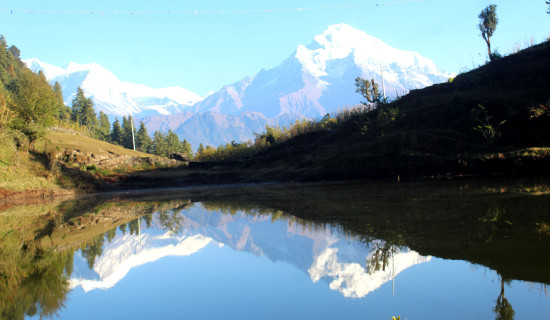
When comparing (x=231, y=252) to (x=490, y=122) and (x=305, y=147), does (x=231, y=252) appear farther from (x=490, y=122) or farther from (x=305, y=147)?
(x=305, y=147)

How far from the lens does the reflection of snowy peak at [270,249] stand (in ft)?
14.5

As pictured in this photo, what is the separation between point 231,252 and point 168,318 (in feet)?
9.44

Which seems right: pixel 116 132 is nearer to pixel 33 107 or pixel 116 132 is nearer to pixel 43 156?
pixel 33 107

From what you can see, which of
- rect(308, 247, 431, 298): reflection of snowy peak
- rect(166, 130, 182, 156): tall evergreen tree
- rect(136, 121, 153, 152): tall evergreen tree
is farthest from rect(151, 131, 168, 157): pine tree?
rect(308, 247, 431, 298): reflection of snowy peak

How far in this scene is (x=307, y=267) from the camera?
16.3ft

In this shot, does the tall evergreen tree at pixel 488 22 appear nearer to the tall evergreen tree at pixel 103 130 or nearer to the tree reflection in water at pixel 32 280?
the tree reflection in water at pixel 32 280

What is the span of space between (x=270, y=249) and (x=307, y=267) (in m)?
1.39

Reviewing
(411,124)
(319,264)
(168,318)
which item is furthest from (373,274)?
(411,124)

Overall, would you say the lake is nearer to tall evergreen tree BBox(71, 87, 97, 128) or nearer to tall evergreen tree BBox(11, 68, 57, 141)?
tall evergreen tree BBox(11, 68, 57, 141)

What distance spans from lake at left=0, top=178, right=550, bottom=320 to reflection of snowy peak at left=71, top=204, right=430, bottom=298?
0.03 metres

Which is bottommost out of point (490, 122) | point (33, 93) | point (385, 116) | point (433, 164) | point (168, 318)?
point (168, 318)

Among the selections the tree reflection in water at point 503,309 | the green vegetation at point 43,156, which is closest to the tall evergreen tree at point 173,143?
the green vegetation at point 43,156

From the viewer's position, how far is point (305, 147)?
33062 mm

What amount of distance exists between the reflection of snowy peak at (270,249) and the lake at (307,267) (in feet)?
0.09
